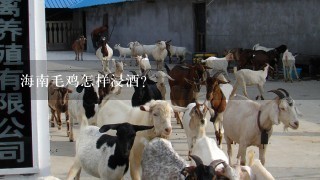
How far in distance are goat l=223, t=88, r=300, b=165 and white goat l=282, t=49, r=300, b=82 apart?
424 inches

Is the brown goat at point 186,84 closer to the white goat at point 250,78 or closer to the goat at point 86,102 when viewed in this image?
the goat at point 86,102

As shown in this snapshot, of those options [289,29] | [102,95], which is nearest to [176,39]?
[289,29]

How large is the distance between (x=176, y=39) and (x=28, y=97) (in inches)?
889

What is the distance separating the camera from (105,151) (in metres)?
6.63

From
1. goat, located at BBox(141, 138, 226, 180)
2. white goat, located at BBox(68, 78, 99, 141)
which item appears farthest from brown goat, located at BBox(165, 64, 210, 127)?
goat, located at BBox(141, 138, 226, 180)

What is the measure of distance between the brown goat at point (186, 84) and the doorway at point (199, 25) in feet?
45.9

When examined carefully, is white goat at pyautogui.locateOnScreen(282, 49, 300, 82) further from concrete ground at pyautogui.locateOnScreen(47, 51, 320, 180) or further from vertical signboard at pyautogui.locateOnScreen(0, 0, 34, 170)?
vertical signboard at pyautogui.locateOnScreen(0, 0, 34, 170)

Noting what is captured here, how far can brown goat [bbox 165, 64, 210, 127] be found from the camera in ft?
37.5

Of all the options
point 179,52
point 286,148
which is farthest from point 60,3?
point 286,148

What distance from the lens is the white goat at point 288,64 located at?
1909 cm

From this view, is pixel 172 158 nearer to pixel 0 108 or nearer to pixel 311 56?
pixel 0 108

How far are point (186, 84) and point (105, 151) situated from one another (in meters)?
5.13

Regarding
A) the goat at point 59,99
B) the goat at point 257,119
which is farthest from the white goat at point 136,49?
the goat at point 257,119

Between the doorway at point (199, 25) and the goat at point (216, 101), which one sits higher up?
the doorway at point (199, 25)
